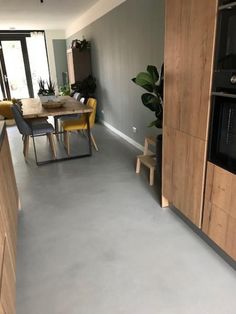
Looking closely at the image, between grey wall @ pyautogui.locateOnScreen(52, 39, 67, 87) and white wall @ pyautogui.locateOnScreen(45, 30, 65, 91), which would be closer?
white wall @ pyautogui.locateOnScreen(45, 30, 65, 91)

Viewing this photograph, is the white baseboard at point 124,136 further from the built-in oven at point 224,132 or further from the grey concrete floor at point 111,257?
the built-in oven at point 224,132

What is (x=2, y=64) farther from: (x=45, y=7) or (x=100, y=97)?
(x=100, y=97)

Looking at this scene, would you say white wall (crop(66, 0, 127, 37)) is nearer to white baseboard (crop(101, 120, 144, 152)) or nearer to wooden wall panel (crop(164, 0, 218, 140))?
white baseboard (crop(101, 120, 144, 152))

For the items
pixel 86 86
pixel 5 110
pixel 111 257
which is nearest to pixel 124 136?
pixel 86 86

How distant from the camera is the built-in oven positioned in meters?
1.55

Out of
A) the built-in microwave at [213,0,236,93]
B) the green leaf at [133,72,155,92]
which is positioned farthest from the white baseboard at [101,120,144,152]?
the built-in microwave at [213,0,236,93]

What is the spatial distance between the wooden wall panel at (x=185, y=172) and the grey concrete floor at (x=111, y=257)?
241 millimetres

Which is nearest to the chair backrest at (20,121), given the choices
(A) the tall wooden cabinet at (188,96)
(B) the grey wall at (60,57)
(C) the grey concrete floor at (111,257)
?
(C) the grey concrete floor at (111,257)

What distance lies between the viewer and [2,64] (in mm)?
8078

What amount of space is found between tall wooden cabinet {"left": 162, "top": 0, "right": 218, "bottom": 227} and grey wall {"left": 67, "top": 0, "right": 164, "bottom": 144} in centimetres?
139

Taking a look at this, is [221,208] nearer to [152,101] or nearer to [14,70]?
[152,101]

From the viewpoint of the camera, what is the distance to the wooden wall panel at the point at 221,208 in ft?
5.28

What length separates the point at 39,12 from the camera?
5.78 metres

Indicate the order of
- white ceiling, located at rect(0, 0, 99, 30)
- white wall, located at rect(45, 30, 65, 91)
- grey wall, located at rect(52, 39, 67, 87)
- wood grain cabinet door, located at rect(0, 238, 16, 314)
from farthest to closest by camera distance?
1. grey wall, located at rect(52, 39, 67, 87)
2. white wall, located at rect(45, 30, 65, 91)
3. white ceiling, located at rect(0, 0, 99, 30)
4. wood grain cabinet door, located at rect(0, 238, 16, 314)
